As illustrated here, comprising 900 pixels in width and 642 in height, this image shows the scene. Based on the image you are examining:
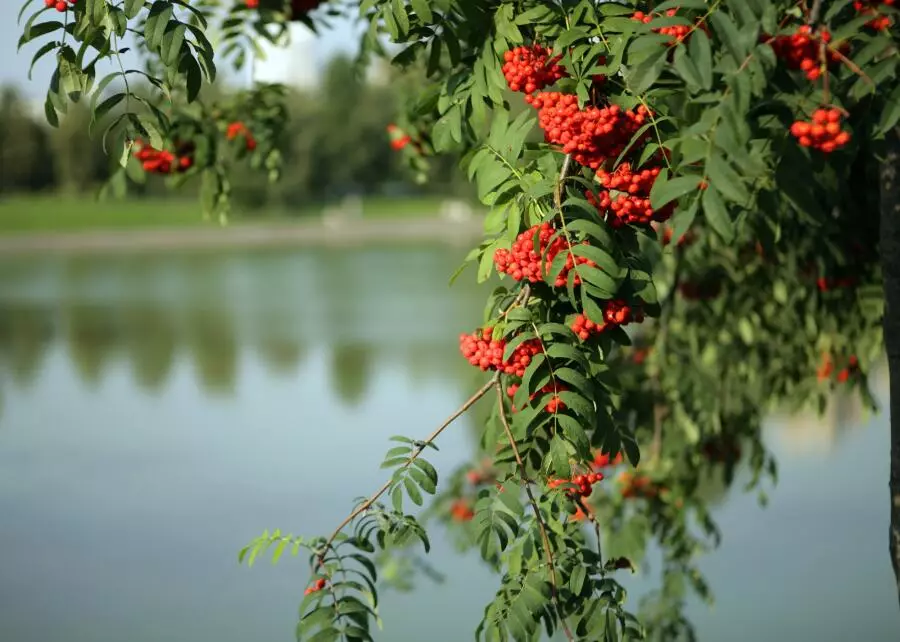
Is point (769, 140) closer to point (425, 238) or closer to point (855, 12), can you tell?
point (855, 12)

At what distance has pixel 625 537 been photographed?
3812 millimetres

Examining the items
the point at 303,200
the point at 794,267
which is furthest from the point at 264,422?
the point at 303,200

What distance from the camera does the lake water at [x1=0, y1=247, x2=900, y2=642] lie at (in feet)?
16.0

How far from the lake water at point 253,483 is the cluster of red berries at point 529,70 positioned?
3337 mm

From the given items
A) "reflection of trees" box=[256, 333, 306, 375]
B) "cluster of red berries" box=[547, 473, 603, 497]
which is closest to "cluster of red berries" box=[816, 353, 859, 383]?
"cluster of red berries" box=[547, 473, 603, 497]

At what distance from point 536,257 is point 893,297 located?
0.80 m

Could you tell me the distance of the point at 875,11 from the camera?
58.1 inches

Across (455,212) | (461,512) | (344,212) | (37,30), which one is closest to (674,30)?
(37,30)

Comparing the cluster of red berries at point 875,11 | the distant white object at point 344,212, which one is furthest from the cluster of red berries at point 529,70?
Result: the distant white object at point 344,212

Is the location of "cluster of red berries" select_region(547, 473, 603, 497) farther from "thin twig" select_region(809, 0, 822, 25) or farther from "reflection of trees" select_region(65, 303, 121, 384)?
"reflection of trees" select_region(65, 303, 121, 384)

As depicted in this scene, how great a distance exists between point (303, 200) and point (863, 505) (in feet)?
84.7

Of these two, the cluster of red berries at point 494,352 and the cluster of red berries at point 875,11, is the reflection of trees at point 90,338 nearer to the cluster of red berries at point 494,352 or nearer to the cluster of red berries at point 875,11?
the cluster of red berries at point 494,352

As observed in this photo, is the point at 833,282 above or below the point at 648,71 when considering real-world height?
above

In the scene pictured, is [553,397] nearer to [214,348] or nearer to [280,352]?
[280,352]
